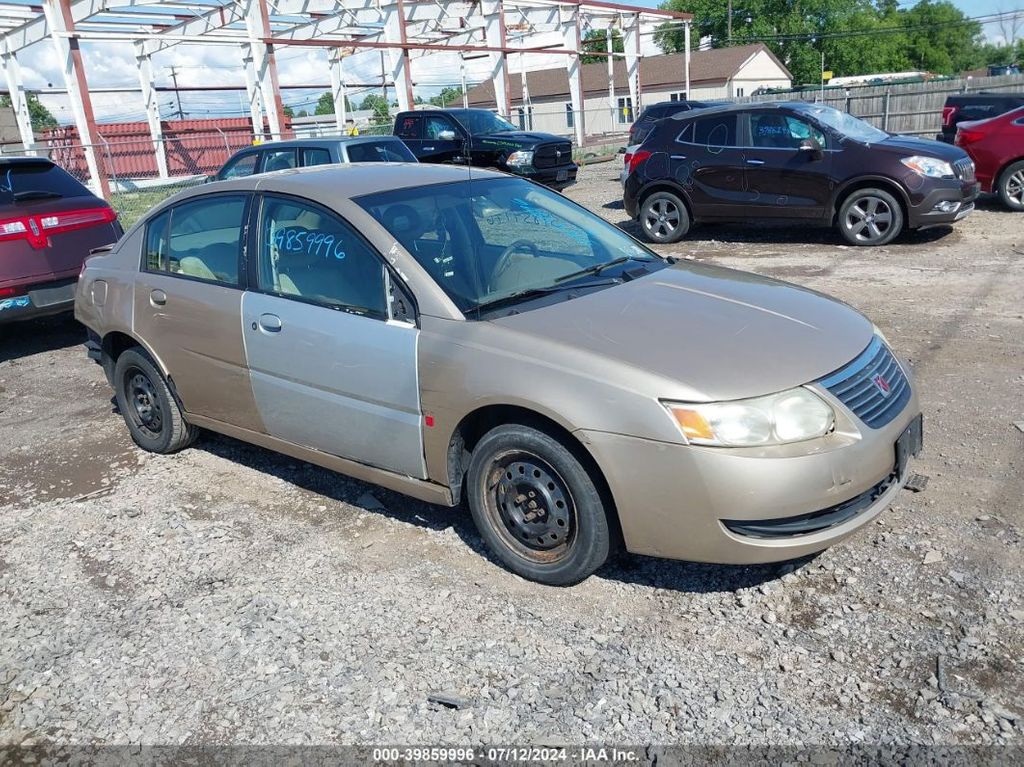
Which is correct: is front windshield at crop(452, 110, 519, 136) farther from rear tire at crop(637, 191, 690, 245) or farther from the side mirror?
the side mirror

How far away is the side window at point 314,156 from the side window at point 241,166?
96 cm

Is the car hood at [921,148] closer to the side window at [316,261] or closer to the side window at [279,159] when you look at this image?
the side window at [279,159]

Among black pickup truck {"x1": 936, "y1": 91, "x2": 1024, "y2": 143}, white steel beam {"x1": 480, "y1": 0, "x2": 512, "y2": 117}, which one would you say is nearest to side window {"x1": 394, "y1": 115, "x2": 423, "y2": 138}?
black pickup truck {"x1": 936, "y1": 91, "x2": 1024, "y2": 143}

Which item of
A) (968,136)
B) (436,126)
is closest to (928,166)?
(968,136)

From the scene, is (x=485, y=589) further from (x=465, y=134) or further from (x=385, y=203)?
(x=465, y=134)

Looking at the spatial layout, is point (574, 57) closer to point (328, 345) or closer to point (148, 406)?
point (148, 406)

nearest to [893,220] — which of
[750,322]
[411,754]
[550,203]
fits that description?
[550,203]

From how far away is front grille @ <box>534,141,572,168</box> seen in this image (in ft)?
54.7

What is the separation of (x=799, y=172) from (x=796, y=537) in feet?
26.8

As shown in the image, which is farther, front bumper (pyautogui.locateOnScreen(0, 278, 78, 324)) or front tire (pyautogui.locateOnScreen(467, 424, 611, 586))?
front bumper (pyautogui.locateOnScreen(0, 278, 78, 324))

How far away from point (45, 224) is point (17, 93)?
2262 centimetres

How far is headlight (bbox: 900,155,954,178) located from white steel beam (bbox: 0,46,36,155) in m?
24.7

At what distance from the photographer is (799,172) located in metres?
10.4

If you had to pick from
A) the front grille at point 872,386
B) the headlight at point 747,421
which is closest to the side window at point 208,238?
the headlight at point 747,421
